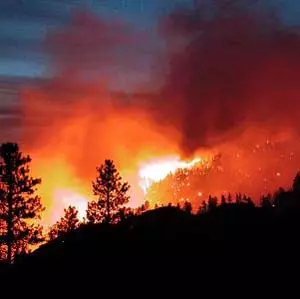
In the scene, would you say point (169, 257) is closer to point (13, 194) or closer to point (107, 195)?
point (13, 194)

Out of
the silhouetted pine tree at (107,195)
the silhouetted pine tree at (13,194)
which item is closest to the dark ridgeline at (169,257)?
the silhouetted pine tree at (13,194)

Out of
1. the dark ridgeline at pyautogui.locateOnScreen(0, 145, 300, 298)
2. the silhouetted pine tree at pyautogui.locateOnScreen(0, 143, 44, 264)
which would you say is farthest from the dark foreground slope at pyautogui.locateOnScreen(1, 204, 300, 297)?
the silhouetted pine tree at pyautogui.locateOnScreen(0, 143, 44, 264)

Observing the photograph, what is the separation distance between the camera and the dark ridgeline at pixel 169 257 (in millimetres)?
28672

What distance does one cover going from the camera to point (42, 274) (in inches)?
1228

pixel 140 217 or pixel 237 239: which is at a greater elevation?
pixel 140 217

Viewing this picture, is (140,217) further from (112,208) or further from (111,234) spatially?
Answer: (112,208)

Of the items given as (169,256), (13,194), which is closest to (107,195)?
(13,194)

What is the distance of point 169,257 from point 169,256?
0.13 m

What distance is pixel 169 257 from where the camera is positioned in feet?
103

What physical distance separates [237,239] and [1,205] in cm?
3501

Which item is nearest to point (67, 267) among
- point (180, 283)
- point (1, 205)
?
point (180, 283)

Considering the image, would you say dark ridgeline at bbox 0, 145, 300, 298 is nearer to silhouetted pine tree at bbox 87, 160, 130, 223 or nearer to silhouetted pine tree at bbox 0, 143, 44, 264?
silhouetted pine tree at bbox 0, 143, 44, 264

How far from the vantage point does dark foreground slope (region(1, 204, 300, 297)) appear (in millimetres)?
29000

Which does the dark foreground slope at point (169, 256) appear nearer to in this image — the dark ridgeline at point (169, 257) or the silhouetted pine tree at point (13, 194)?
the dark ridgeline at point (169, 257)
